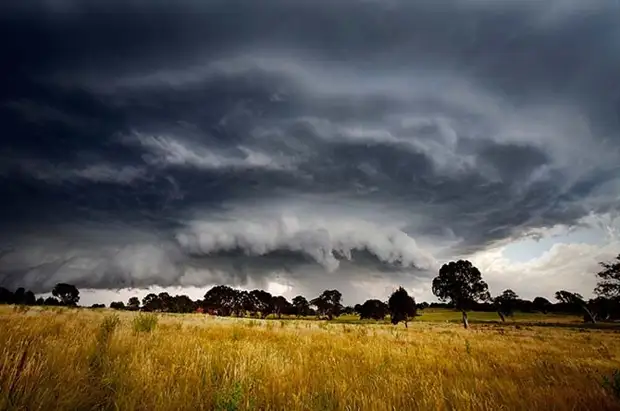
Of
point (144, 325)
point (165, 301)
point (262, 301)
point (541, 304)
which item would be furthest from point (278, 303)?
point (144, 325)

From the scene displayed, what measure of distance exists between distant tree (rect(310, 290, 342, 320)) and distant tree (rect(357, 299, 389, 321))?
33141mm

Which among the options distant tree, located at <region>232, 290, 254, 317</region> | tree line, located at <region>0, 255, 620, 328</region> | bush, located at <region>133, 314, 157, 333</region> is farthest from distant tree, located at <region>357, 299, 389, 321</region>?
bush, located at <region>133, 314, 157, 333</region>

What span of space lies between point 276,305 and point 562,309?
111 metres

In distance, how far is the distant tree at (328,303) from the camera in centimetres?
14712

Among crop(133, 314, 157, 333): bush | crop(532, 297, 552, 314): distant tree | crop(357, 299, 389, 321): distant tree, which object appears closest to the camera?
crop(133, 314, 157, 333): bush

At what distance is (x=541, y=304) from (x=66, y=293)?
20109 cm

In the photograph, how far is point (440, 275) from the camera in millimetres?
77375

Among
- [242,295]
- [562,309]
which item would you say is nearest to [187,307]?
[242,295]

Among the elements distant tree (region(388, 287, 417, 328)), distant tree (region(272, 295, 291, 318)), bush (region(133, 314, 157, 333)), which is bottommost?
bush (region(133, 314, 157, 333))

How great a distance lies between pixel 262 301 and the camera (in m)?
146

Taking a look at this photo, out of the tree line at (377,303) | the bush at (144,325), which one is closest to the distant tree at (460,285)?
the tree line at (377,303)

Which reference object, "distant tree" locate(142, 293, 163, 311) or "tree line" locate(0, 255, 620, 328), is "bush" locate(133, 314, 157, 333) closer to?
"tree line" locate(0, 255, 620, 328)

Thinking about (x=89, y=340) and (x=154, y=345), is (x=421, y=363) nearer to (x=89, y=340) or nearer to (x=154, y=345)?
(x=154, y=345)

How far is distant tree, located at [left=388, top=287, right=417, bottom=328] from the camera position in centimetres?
7581
